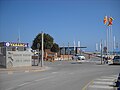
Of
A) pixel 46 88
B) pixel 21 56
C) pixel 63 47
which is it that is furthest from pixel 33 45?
pixel 46 88

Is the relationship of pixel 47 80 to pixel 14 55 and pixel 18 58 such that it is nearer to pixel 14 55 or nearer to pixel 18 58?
pixel 14 55

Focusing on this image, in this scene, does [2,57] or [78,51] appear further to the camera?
[78,51]

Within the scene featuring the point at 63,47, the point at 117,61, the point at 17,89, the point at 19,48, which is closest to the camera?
the point at 17,89

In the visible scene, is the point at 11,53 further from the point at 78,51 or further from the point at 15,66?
the point at 78,51

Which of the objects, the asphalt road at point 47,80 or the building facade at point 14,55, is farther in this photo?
the building facade at point 14,55

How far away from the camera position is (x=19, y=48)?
37.5m

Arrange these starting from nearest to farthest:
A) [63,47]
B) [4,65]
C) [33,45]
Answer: [4,65] < [33,45] < [63,47]

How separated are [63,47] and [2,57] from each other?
229 ft

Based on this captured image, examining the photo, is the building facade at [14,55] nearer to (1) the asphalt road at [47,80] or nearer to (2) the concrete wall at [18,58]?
(2) the concrete wall at [18,58]

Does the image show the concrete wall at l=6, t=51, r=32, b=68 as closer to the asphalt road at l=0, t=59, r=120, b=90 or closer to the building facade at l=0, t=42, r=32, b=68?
the building facade at l=0, t=42, r=32, b=68

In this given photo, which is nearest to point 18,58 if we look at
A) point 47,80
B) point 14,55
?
point 14,55

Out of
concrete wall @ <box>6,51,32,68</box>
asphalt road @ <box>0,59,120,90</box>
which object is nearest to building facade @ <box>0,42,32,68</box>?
concrete wall @ <box>6,51,32,68</box>

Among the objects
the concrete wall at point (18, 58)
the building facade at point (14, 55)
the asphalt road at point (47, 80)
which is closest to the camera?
the asphalt road at point (47, 80)

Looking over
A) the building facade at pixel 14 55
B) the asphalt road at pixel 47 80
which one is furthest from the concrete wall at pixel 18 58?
the asphalt road at pixel 47 80
